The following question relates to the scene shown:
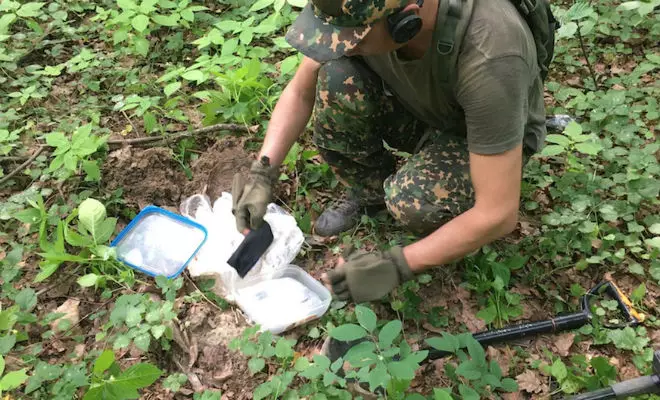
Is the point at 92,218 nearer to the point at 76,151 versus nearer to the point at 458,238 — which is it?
the point at 76,151

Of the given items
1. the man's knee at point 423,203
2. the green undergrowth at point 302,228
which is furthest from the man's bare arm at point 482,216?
the green undergrowth at point 302,228

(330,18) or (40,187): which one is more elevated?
(330,18)

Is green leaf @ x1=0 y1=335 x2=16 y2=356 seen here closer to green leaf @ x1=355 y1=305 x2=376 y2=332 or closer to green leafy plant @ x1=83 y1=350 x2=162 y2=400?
green leafy plant @ x1=83 y1=350 x2=162 y2=400

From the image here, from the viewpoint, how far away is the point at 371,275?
2113 mm

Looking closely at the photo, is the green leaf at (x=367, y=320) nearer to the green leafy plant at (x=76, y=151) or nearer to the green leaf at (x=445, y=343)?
→ the green leaf at (x=445, y=343)

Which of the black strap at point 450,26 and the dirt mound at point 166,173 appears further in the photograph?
the dirt mound at point 166,173

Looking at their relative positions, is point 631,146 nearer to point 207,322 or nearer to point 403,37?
point 403,37

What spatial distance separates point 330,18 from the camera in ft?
5.45

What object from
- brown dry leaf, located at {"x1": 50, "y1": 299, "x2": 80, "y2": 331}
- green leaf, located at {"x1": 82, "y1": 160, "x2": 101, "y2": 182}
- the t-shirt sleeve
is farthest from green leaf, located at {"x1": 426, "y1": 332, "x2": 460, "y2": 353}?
green leaf, located at {"x1": 82, "y1": 160, "x2": 101, "y2": 182}

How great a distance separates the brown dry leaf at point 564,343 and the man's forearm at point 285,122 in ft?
4.90

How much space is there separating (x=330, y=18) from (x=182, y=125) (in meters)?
1.86

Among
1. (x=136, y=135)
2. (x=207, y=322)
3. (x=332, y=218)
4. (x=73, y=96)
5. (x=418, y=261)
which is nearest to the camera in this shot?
(x=418, y=261)

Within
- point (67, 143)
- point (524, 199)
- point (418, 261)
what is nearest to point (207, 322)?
point (418, 261)

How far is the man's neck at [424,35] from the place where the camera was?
174cm
